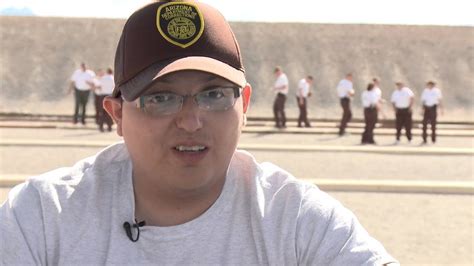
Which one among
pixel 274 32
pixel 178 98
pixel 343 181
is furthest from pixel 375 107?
pixel 274 32

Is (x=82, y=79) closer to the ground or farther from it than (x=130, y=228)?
closer to the ground

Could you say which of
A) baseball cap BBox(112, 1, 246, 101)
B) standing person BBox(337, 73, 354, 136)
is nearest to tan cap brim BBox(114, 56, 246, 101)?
baseball cap BBox(112, 1, 246, 101)

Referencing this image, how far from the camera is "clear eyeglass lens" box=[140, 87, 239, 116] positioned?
66.7 inches

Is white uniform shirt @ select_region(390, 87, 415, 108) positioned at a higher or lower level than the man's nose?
lower

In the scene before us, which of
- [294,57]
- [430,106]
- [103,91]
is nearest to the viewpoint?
[430,106]

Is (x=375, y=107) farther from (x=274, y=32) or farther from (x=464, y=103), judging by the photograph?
(x=274, y=32)

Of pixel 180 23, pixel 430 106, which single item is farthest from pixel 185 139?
pixel 430 106

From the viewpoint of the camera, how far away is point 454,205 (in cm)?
715

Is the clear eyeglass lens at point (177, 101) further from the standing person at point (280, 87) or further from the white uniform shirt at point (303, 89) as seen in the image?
the white uniform shirt at point (303, 89)

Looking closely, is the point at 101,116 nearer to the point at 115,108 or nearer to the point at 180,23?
the point at 115,108

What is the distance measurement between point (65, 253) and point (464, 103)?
3671cm

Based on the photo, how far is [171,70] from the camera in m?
1.67

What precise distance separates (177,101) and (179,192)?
0.78ft

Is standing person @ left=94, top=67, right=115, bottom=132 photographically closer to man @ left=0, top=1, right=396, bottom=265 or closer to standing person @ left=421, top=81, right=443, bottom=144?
standing person @ left=421, top=81, right=443, bottom=144
